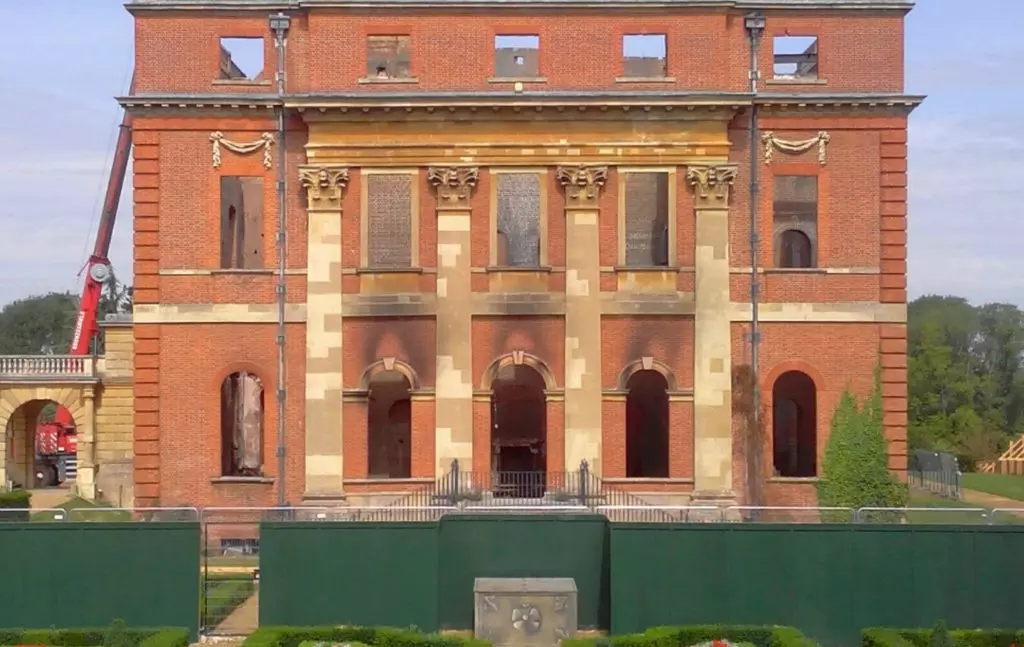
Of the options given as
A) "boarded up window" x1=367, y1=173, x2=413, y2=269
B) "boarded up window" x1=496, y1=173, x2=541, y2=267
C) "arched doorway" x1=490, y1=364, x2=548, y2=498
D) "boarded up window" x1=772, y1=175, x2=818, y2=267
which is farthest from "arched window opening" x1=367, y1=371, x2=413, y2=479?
"boarded up window" x1=772, y1=175, x2=818, y2=267

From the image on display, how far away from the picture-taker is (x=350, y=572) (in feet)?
80.7

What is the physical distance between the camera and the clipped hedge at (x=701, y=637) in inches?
877

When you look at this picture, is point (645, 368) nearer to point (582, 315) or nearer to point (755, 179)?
point (582, 315)

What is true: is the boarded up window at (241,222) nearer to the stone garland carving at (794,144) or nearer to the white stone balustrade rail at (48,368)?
the stone garland carving at (794,144)

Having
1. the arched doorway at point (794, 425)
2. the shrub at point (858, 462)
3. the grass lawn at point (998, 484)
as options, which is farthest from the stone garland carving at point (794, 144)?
the grass lawn at point (998, 484)

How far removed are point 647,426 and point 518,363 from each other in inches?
205

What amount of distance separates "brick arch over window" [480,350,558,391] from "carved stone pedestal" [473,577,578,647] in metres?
11.3

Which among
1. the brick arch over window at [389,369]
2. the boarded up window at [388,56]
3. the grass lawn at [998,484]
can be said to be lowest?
the grass lawn at [998,484]

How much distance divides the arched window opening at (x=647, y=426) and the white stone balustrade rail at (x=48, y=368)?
2924 cm

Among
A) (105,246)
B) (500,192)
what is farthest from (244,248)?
(105,246)

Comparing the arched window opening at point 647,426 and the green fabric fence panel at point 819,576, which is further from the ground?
the arched window opening at point 647,426

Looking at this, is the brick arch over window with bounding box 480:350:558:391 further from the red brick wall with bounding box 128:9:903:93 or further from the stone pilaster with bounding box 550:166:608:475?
the red brick wall with bounding box 128:9:903:93

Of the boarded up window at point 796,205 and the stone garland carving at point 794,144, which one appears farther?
the boarded up window at point 796,205

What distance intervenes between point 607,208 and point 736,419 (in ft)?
20.7
